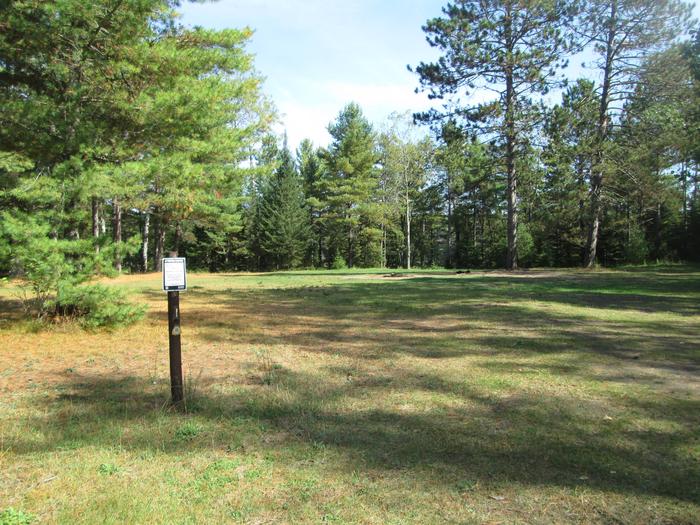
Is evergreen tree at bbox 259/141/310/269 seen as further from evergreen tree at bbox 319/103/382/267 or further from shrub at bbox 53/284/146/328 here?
shrub at bbox 53/284/146/328

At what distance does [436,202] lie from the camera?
53.0m

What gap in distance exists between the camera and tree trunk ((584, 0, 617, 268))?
21.5 metres

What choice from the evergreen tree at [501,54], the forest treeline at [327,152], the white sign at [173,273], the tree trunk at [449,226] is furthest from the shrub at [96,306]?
the tree trunk at [449,226]

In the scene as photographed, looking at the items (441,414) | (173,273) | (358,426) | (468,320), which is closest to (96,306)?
(173,273)

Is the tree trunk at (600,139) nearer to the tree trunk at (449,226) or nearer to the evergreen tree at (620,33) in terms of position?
the evergreen tree at (620,33)

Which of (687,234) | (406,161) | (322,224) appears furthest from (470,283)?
(322,224)

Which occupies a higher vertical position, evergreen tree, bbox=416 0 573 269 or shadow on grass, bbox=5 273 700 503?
evergreen tree, bbox=416 0 573 269

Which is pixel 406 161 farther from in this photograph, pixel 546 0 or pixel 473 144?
pixel 546 0

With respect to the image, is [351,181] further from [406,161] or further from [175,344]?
[175,344]

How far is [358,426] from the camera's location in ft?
13.1

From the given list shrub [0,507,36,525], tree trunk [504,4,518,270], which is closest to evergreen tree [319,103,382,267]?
tree trunk [504,4,518,270]

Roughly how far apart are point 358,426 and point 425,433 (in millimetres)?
561

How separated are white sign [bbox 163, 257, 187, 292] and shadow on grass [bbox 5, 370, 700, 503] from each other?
1166 mm

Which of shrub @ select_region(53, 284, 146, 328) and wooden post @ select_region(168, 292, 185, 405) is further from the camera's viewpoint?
shrub @ select_region(53, 284, 146, 328)
